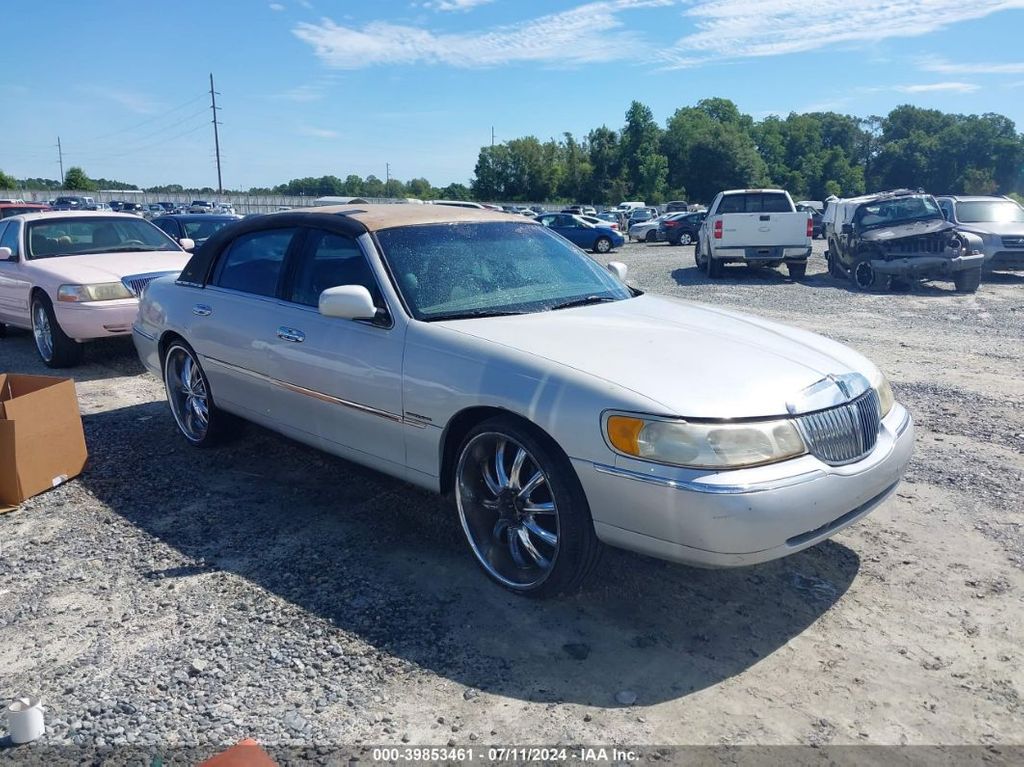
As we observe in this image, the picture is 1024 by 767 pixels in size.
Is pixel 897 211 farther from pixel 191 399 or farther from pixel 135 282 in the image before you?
pixel 191 399

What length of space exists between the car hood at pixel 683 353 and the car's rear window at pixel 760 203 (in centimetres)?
1418

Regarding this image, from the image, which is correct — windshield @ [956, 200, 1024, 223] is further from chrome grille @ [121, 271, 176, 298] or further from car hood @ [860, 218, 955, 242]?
chrome grille @ [121, 271, 176, 298]

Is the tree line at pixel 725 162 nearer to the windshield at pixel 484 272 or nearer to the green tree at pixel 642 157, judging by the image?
the green tree at pixel 642 157

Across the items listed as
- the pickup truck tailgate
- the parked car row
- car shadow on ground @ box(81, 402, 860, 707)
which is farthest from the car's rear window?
car shadow on ground @ box(81, 402, 860, 707)

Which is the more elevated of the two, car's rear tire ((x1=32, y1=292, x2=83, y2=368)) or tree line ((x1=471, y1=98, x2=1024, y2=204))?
tree line ((x1=471, y1=98, x2=1024, y2=204))

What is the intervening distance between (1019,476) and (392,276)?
3924 millimetres

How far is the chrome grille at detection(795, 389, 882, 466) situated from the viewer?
3150 millimetres

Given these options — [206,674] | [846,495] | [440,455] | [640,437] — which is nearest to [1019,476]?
[846,495]

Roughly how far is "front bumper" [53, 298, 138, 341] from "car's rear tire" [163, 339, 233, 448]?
268 cm

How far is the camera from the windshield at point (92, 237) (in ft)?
29.6

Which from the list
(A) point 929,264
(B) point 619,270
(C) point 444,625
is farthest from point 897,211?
(C) point 444,625

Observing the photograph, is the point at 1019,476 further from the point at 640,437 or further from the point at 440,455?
the point at 440,455

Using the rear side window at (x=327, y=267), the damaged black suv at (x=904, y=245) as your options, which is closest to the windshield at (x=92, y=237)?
the rear side window at (x=327, y=267)

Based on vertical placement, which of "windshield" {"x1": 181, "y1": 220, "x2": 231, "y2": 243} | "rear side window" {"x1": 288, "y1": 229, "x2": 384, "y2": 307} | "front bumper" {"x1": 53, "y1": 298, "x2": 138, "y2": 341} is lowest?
"front bumper" {"x1": 53, "y1": 298, "x2": 138, "y2": 341}
